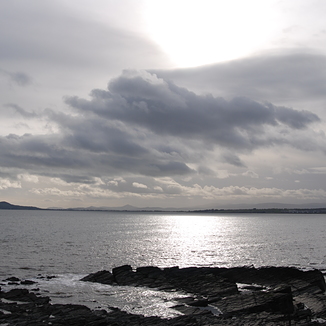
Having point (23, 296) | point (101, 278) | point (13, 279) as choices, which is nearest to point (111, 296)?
point (101, 278)

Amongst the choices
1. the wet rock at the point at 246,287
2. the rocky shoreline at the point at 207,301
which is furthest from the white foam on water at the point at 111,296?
the wet rock at the point at 246,287

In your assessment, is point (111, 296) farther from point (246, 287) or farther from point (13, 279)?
point (246, 287)

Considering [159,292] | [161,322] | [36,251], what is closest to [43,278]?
[159,292]

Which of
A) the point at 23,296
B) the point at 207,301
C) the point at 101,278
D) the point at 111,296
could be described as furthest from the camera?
the point at 101,278

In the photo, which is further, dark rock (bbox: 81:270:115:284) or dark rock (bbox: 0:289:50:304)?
dark rock (bbox: 81:270:115:284)

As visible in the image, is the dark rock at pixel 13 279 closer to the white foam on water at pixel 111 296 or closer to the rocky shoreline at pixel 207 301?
the rocky shoreline at pixel 207 301

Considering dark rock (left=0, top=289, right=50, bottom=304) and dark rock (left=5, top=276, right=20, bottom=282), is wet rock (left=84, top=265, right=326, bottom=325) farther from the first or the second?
dark rock (left=0, top=289, right=50, bottom=304)

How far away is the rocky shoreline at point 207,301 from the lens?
30812 mm

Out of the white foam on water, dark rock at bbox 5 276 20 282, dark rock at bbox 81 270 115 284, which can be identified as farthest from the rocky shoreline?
the white foam on water

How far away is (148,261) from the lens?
235 ft

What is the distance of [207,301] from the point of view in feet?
124

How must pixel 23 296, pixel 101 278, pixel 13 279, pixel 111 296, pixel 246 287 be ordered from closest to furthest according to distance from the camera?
pixel 23 296 < pixel 111 296 < pixel 246 287 < pixel 13 279 < pixel 101 278

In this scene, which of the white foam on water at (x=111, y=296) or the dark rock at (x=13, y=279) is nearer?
the white foam on water at (x=111, y=296)

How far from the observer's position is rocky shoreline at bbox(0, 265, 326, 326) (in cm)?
3081
